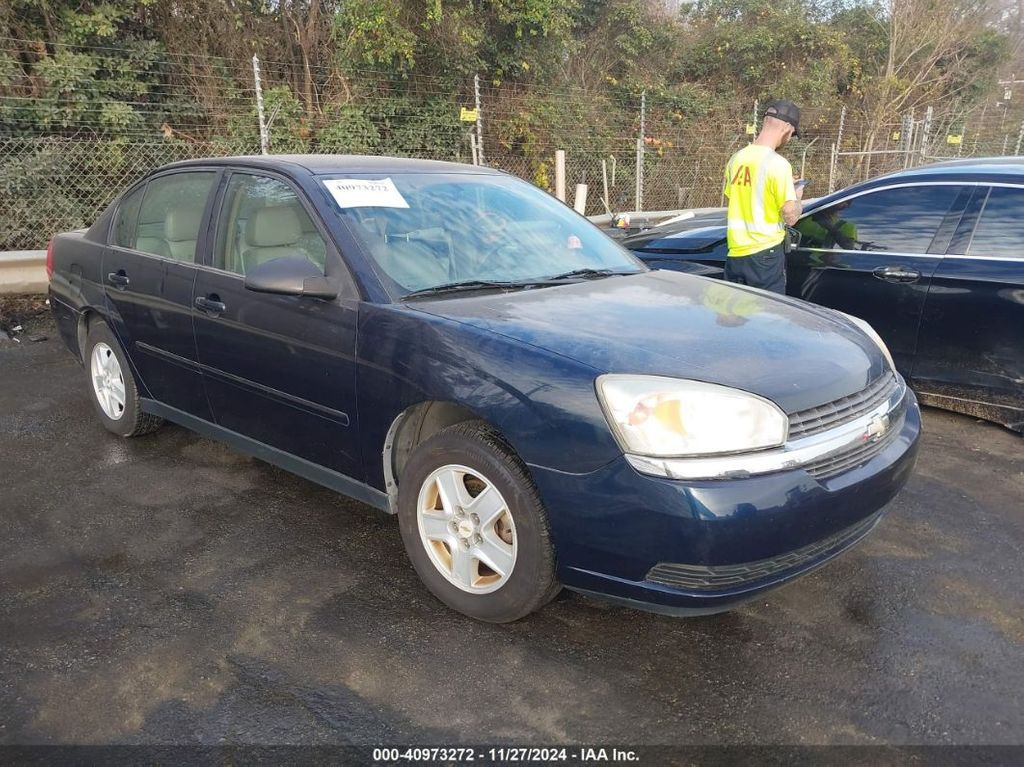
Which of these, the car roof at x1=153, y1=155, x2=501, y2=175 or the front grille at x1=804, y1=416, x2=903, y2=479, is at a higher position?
the car roof at x1=153, y1=155, x2=501, y2=175

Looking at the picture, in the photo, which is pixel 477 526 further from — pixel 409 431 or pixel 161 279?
pixel 161 279

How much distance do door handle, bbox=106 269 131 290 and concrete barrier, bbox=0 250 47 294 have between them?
449 cm

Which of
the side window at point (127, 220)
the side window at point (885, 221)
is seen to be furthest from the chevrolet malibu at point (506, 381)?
the side window at point (885, 221)

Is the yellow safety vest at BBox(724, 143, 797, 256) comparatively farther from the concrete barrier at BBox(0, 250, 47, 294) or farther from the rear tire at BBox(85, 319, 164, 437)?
the concrete barrier at BBox(0, 250, 47, 294)

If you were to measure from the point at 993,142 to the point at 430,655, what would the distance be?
26803 millimetres

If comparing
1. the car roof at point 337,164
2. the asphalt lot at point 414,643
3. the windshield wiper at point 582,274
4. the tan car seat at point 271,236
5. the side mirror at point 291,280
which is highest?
the car roof at point 337,164

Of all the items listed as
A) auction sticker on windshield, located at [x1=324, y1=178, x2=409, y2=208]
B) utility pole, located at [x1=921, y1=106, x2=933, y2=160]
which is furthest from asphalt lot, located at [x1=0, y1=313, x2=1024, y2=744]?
utility pole, located at [x1=921, y1=106, x2=933, y2=160]

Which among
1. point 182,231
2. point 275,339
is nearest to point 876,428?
point 275,339

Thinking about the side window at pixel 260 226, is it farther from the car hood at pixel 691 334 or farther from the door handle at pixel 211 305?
the car hood at pixel 691 334

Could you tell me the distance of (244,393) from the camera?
352 centimetres

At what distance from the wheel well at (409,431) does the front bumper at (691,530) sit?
23.2 inches

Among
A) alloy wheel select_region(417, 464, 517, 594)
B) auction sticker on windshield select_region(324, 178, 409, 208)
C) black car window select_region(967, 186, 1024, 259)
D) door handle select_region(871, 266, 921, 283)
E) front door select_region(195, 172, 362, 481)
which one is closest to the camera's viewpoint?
alloy wheel select_region(417, 464, 517, 594)

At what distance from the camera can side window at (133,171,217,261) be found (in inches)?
151

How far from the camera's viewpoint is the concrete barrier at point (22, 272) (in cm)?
787
